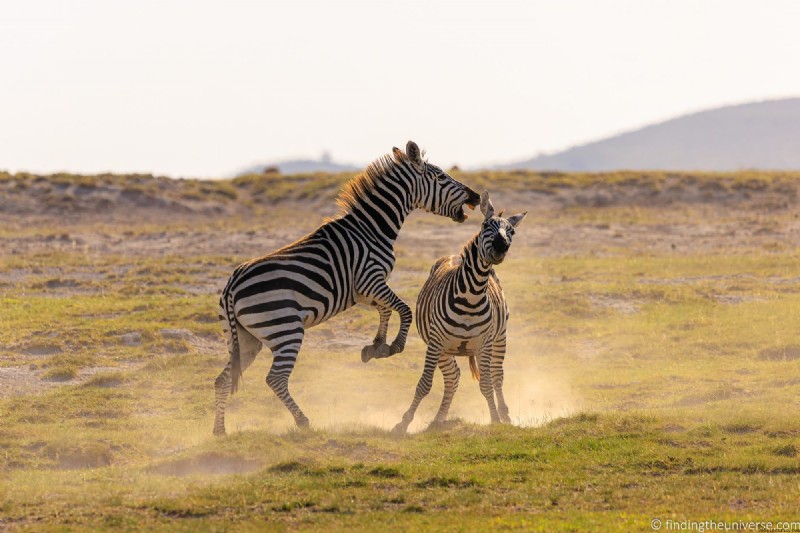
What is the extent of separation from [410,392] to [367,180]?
4.55m

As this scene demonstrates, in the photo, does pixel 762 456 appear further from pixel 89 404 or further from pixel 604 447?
pixel 89 404

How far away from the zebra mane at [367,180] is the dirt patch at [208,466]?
3475 mm

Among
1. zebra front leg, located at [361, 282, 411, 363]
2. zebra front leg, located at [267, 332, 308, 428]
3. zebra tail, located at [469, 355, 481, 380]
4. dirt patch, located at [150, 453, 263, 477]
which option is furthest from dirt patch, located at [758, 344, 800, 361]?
dirt patch, located at [150, 453, 263, 477]

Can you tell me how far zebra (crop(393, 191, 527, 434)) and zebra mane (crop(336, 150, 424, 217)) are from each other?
3.90 feet

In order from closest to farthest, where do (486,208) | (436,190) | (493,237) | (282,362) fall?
(282,362) < (493,237) < (486,208) < (436,190)

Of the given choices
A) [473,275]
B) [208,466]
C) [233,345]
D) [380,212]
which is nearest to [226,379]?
[233,345]

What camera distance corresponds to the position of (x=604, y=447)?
1188 cm

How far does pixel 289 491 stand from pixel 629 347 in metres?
10.7

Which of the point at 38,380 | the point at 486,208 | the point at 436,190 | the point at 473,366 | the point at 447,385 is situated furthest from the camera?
the point at 38,380

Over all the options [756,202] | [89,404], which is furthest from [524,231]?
[89,404]

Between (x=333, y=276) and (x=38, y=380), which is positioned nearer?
(x=333, y=276)

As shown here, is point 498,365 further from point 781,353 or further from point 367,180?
point 781,353

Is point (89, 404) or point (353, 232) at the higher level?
point (353, 232)

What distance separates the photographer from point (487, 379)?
13.7m
